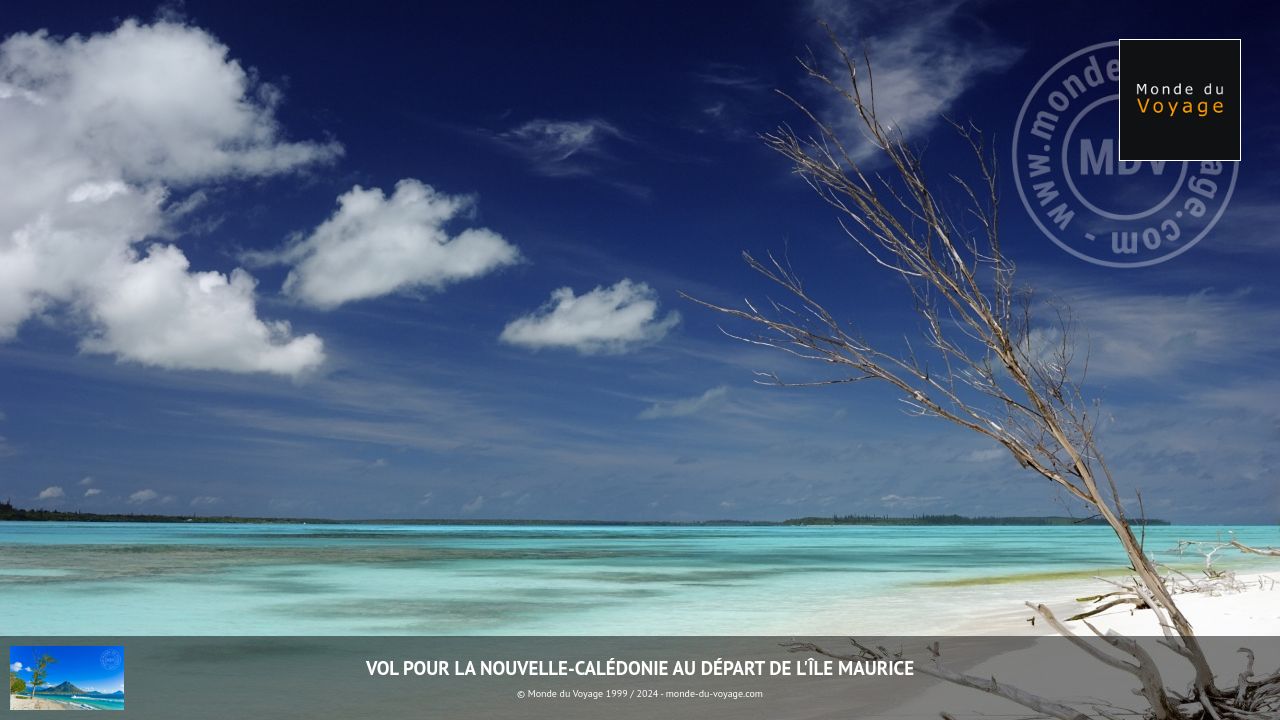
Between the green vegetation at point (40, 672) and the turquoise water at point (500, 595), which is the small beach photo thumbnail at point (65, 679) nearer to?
the green vegetation at point (40, 672)

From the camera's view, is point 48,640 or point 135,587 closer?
point 48,640

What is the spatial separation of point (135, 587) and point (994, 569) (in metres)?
22.3

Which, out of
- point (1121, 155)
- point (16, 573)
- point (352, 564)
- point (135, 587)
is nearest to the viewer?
point (1121, 155)

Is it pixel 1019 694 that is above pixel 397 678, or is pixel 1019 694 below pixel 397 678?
above

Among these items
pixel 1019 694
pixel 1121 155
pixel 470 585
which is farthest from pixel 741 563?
pixel 1019 694

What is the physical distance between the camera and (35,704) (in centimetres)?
725

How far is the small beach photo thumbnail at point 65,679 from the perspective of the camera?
290 inches

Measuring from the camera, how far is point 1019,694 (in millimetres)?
3361

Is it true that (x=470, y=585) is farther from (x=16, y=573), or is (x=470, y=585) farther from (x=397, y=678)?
(x=16, y=573)

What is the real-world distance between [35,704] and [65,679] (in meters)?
0.66

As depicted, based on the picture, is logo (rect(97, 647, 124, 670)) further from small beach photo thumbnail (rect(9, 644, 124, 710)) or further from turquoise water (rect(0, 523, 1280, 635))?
turquoise water (rect(0, 523, 1280, 635))

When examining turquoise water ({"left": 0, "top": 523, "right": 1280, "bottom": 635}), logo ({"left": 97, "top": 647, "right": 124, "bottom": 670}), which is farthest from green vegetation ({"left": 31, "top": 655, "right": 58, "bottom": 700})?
turquoise water ({"left": 0, "top": 523, "right": 1280, "bottom": 635})

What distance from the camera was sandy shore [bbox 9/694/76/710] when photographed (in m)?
7.20

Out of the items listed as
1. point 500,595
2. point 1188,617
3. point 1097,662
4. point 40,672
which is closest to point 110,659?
point 40,672
